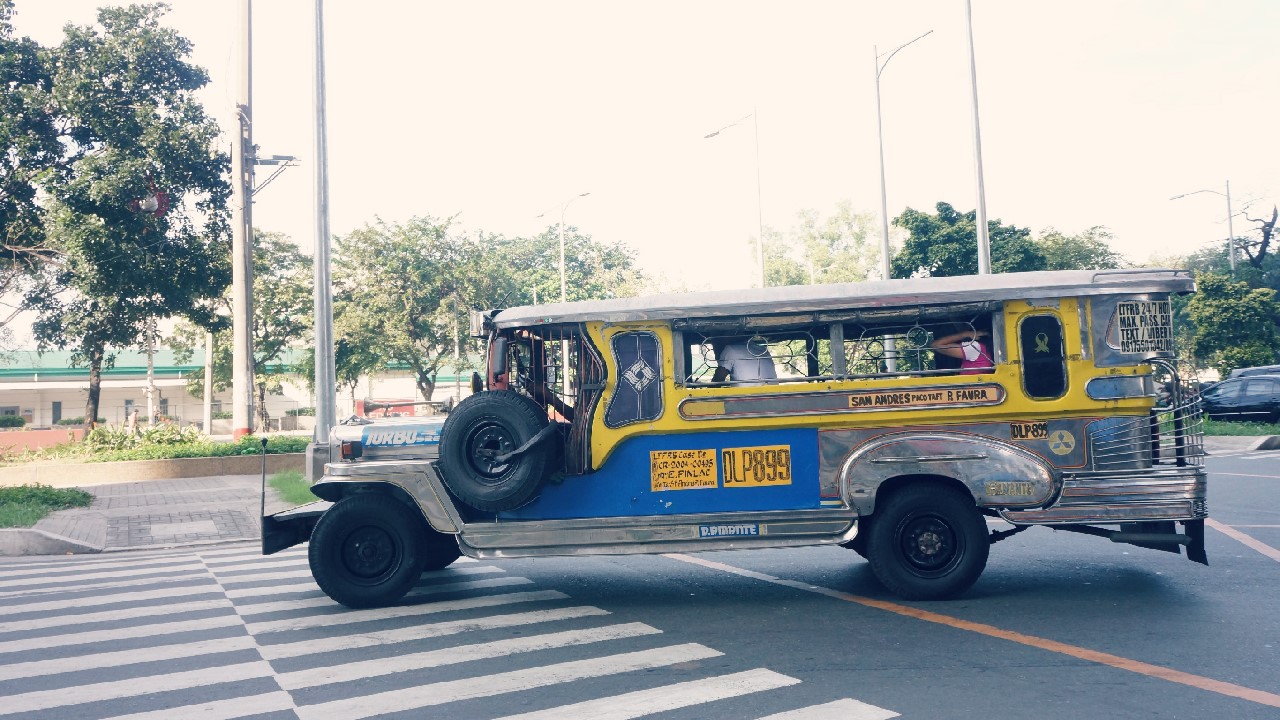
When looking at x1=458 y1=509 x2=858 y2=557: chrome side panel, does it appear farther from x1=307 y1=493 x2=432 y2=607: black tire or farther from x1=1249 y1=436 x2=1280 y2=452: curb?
x1=1249 y1=436 x2=1280 y2=452: curb

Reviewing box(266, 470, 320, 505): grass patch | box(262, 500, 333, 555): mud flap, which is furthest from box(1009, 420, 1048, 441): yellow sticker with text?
box(266, 470, 320, 505): grass patch

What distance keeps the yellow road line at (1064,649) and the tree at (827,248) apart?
60.8 metres

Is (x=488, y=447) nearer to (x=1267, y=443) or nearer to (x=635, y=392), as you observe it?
(x=635, y=392)

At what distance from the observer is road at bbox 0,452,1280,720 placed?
5473 mm

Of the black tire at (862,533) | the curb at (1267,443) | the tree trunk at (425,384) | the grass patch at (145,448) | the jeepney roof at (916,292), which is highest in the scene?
the tree trunk at (425,384)

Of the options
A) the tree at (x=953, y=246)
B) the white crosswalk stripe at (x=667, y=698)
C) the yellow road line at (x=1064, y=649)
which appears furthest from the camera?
the tree at (x=953, y=246)

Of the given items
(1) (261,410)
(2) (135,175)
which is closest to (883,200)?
(2) (135,175)

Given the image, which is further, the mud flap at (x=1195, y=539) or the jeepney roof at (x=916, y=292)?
the jeepney roof at (x=916, y=292)

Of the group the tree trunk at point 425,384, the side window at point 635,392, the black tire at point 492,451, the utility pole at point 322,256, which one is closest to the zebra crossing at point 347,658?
the black tire at point 492,451

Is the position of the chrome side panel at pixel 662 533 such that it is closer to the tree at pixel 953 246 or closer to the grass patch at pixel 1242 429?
the grass patch at pixel 1242 429

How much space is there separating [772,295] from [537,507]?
257 centimetres

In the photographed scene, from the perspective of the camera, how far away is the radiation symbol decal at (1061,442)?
7876mm

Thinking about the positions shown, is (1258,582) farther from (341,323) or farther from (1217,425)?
(341,323)

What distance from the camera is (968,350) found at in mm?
8086
